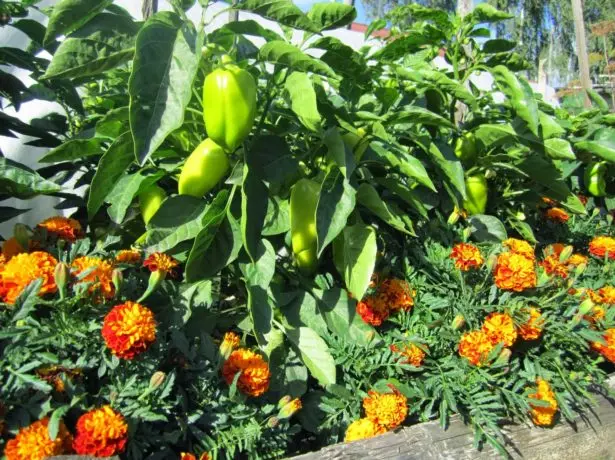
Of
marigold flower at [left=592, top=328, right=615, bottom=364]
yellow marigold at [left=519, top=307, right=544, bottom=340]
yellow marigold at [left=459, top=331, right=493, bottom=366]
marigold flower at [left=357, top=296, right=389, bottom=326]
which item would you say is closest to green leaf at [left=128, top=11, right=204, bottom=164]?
marigold flower at [left=357, top=296, right=389, bottom=326]

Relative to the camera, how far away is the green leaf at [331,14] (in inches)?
35.6

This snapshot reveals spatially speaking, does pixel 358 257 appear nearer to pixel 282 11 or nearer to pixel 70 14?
pixel 282 11

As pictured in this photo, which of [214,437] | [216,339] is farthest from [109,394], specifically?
[216,339]

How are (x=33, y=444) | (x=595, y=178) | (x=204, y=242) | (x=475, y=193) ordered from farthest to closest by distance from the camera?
(x=595, y=178)
(x=475, y=193)
(x=204, y=242)
(x=33, y=444)

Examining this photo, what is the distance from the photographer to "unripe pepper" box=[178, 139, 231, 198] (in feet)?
2.89

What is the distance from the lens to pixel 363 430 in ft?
3.00

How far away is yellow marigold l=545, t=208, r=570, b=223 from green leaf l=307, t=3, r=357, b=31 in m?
0.97

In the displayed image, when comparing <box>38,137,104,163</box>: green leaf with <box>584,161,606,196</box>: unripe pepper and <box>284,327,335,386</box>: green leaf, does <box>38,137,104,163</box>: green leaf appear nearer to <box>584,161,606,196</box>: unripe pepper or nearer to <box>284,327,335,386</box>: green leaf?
<box>284,327,335,386</box>: green leaf

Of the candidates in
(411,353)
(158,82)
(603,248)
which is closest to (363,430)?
(411,353)

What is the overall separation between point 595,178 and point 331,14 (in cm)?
125

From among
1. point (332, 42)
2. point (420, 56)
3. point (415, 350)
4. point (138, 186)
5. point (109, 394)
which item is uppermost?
point (332, 42)

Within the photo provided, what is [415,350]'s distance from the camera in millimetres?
1004

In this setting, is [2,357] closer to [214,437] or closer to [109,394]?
[109,394]

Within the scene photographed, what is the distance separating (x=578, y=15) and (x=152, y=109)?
19.6ft
